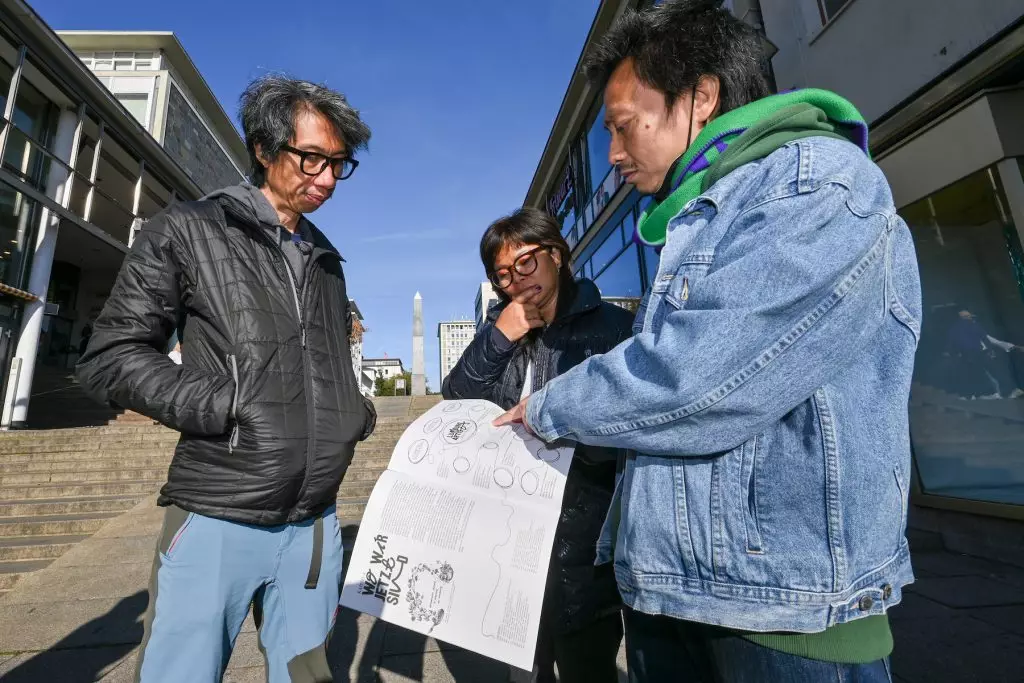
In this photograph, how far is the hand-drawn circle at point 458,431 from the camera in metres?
1.35

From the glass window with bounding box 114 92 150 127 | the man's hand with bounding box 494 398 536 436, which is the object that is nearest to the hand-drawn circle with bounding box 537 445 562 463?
the man's hand with bounding box 494 398 536 436

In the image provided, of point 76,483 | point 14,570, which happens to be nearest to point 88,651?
point 14,570

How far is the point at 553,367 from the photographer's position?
1.71 metres

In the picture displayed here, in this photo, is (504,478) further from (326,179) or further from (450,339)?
(450,339)

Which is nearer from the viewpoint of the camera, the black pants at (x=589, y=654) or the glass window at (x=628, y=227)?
the black pants at (x=589, y=654)

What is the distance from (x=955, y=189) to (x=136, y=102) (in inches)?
953

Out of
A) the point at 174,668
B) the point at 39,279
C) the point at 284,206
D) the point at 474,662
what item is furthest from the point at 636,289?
the point at 39,279

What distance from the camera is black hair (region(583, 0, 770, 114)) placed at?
1087mm

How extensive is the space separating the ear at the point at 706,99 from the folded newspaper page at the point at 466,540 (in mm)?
841

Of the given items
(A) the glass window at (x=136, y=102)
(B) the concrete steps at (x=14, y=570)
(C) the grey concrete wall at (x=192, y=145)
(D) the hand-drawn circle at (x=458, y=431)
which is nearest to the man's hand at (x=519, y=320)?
(D) the hand-drawn circle at (x=458, y=431)

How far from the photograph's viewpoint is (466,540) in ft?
3.95

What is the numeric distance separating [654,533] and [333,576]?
3.61 feet

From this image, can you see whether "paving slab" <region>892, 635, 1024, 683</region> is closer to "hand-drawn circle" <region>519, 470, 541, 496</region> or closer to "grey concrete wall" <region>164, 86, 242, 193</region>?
"hand-drawn circle" <region>519, 470, 541, 496</region>

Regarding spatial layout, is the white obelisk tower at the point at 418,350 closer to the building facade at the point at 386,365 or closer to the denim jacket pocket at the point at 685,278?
the denim jacket pocket at the point at 685,278
